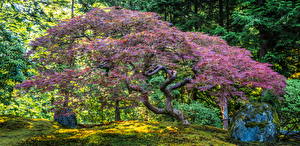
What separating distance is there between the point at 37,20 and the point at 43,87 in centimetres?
335

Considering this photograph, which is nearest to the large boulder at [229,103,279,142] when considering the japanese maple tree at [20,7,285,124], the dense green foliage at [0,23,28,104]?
the japanese maple tree at [20,7,285,124]

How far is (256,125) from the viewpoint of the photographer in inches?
130

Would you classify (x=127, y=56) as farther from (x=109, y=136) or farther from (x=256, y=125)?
(x=256, y=125)

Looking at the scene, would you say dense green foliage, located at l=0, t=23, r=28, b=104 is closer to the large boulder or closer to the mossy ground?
the mossy ground

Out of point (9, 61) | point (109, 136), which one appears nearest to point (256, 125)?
point (109, 136)

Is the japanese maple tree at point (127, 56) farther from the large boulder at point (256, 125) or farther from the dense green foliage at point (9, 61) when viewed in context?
the dense green foliage at point (9, 61)

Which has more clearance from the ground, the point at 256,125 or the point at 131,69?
the point at 131,69

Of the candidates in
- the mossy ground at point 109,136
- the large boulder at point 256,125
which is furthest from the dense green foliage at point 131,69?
the large boulder at point 256,125

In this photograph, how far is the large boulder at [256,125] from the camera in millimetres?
3264

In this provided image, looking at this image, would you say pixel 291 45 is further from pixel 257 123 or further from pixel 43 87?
pixel 43 87

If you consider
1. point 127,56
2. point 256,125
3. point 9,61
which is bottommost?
point 256,125

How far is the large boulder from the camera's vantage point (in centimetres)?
326

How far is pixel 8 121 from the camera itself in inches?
146

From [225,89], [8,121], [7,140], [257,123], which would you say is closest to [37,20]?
[8,121]
